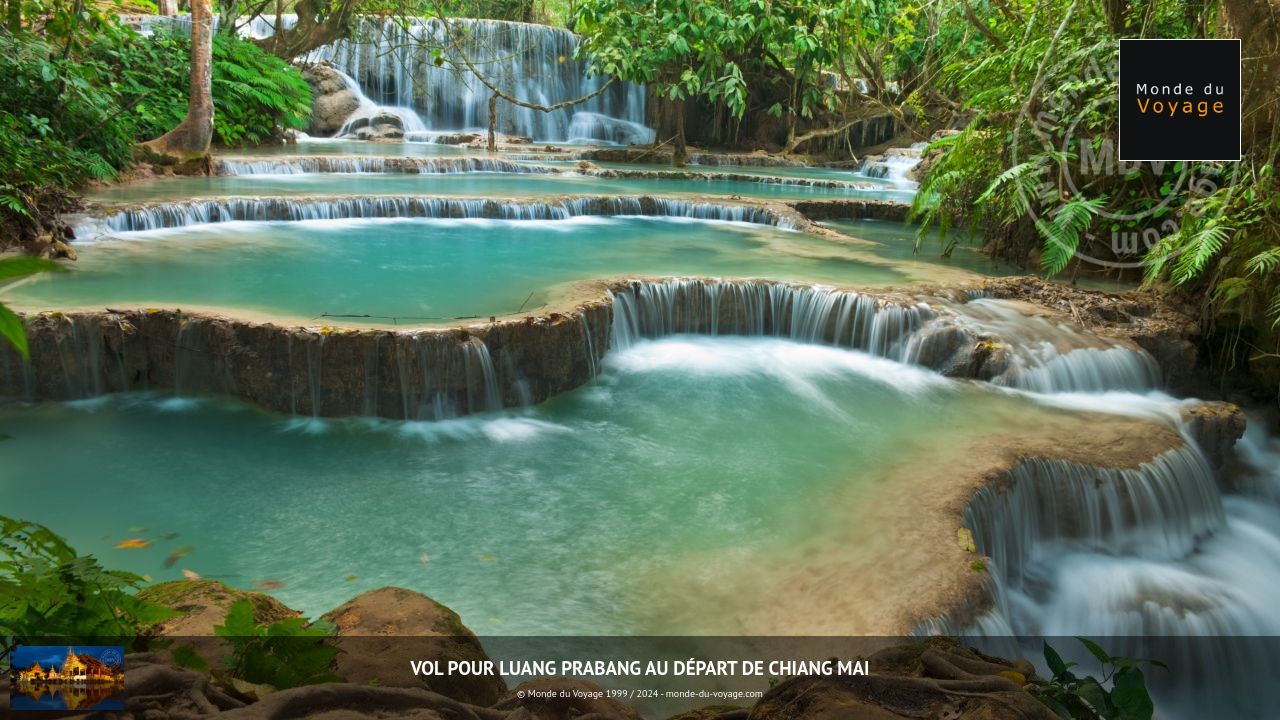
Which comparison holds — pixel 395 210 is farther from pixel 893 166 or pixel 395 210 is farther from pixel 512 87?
pixel 893 166

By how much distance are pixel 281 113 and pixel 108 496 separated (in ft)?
47.4

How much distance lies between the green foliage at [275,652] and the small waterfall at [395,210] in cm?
822

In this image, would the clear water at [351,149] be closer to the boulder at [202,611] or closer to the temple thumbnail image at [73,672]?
the boulder at [202,611]

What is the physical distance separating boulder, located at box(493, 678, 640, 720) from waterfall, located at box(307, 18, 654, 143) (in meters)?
21.2

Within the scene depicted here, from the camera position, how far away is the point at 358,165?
47.3ft

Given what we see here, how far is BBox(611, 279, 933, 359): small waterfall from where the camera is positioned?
7.15m

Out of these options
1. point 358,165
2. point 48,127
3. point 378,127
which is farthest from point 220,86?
point 48,127

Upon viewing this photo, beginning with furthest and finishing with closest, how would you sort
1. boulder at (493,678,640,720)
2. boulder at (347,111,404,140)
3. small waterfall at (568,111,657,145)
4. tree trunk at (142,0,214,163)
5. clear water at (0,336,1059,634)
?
1. small waterfall at (568,111,657,145)
2. boulder at (347,111,404,140)
3. tree trunk at (142,0,214,163)
4. clear water at (0,336,1059,634)
5. boulder at (493,678,640,720)

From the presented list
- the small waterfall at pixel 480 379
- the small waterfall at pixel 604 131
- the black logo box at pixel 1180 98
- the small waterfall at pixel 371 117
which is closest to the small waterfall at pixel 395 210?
the black logo box at pixel 1180 98

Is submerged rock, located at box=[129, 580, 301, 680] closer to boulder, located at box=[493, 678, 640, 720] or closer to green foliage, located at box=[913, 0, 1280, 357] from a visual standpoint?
boulder, located at box=[493, 678, 640, 720]

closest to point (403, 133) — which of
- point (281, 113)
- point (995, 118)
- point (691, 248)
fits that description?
point (281, 113)

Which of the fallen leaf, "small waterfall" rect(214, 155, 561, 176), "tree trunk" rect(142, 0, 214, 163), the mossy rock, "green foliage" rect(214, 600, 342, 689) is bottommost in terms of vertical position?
the fallen leaf

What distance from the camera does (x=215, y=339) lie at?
18.8 ft

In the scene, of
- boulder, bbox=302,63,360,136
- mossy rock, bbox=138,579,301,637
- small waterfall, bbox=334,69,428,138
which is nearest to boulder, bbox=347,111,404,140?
small waterfall, bbox=334,69,428,138
